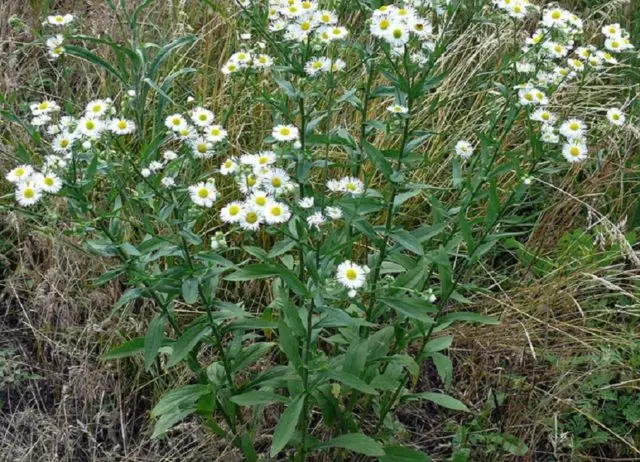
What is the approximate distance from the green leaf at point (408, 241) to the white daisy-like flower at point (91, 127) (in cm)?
76

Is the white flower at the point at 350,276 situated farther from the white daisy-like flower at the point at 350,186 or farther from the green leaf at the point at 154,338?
the green leaf at the point at 154,338

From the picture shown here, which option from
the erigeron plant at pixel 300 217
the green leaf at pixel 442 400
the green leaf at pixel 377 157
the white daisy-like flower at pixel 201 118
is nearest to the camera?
the erigeron plant at pixel 300 217

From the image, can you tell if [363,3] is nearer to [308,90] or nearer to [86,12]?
[308,90]

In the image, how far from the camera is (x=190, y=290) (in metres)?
1.63

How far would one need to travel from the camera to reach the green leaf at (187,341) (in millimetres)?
1711

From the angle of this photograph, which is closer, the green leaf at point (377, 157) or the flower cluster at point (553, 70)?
the green leaf at point (377, 157)

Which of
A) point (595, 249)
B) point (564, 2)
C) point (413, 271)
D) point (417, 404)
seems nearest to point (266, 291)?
point (417, 404)

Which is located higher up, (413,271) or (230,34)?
(230,34)

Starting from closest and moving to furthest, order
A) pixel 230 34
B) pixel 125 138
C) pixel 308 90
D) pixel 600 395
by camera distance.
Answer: pixel 308 90 < pixel 600 395 < pixel 125 138 < pixel 230 34

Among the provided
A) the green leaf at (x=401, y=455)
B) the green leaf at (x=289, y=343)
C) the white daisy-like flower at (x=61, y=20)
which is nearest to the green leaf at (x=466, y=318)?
the green leaf at (x=401, y=455)

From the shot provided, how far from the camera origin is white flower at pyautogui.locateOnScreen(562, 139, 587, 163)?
1.83m

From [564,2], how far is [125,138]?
2.55 m

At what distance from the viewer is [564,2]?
3.99 m

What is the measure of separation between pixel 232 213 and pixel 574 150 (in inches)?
35.7
